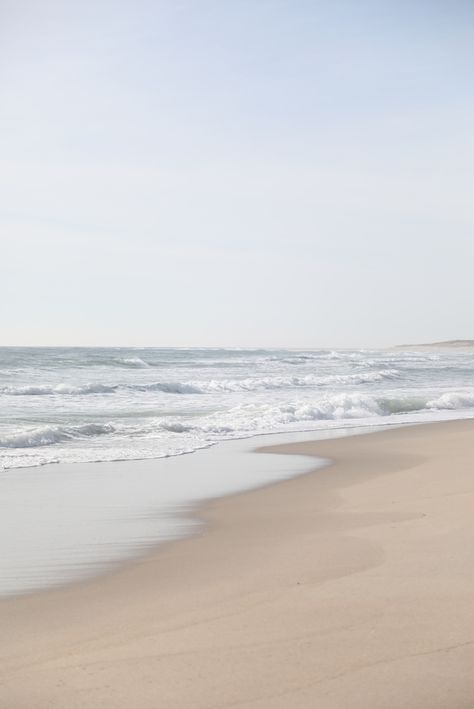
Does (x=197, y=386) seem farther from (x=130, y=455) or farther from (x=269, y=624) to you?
(x=269, y=624)

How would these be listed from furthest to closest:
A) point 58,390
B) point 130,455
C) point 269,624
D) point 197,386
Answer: point 197,386 < point 58,390 < point 130,455 < point 269,624

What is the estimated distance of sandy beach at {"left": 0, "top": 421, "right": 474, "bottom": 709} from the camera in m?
3.17

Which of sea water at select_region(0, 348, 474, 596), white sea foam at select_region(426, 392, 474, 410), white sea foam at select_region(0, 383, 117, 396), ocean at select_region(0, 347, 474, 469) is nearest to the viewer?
sea water at select_region(0, 348, 474, 596)

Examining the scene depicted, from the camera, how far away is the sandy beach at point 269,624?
10.4 ft

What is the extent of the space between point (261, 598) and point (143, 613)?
0.64 metres

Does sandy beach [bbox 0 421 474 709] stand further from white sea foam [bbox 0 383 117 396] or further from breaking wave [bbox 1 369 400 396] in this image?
breaking wave [bbox 1 369 400 396]

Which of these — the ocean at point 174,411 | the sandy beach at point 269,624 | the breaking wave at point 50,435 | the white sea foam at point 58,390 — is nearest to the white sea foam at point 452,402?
the ocean at point 174,411

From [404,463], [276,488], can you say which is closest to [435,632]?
[276,488]

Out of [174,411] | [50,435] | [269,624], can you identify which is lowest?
[174,411]

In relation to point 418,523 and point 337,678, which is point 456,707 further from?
point 418,523

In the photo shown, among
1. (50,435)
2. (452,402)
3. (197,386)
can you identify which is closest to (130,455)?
(50,435)

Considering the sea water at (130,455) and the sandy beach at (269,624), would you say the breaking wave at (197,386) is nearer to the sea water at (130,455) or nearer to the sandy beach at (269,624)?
the sea water at (130,455)

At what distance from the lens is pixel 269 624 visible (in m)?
3.89

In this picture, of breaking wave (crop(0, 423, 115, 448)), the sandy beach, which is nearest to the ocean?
breaking wave (crop(0, 423, 115, 448))
